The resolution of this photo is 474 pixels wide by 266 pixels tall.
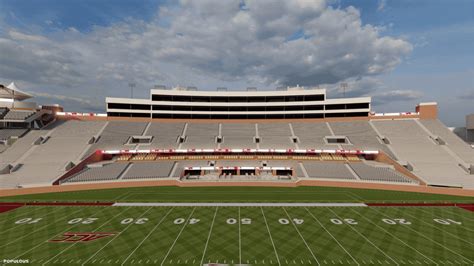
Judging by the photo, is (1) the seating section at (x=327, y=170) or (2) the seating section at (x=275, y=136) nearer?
(1) the seating section at (x=327, y=170)

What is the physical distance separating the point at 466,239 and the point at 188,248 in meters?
19.2

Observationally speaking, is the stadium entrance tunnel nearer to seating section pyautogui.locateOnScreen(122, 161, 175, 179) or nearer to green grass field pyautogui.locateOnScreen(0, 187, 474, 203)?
green grass field pyautogui.locateOnScreen(0, 187, 474, 203)

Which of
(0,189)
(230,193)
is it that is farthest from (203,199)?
(0,189)

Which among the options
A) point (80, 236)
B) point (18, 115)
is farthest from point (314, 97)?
point (18, 115)

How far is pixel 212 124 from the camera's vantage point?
176 ft

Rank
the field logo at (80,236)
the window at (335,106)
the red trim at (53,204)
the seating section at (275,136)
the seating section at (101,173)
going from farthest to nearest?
the window at (335,106) → the seating section at (275,136) → the seating section at (101,173) → the red trim at (53,204) → the field logo at (80,236)

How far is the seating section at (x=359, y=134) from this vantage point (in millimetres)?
42906

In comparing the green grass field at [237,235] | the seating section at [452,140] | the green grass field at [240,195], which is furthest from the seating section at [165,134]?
the seating section at [452,140]

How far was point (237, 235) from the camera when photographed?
16016 millimetres

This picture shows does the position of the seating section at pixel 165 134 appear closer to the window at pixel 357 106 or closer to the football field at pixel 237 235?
the football field at pixel 237 235

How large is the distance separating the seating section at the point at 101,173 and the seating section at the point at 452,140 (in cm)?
5733

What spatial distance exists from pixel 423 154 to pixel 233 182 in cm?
3379

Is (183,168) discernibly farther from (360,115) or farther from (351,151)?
(360,115)

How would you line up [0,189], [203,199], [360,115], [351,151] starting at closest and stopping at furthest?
[203,199], [0,189], [351,151], [360,115]
